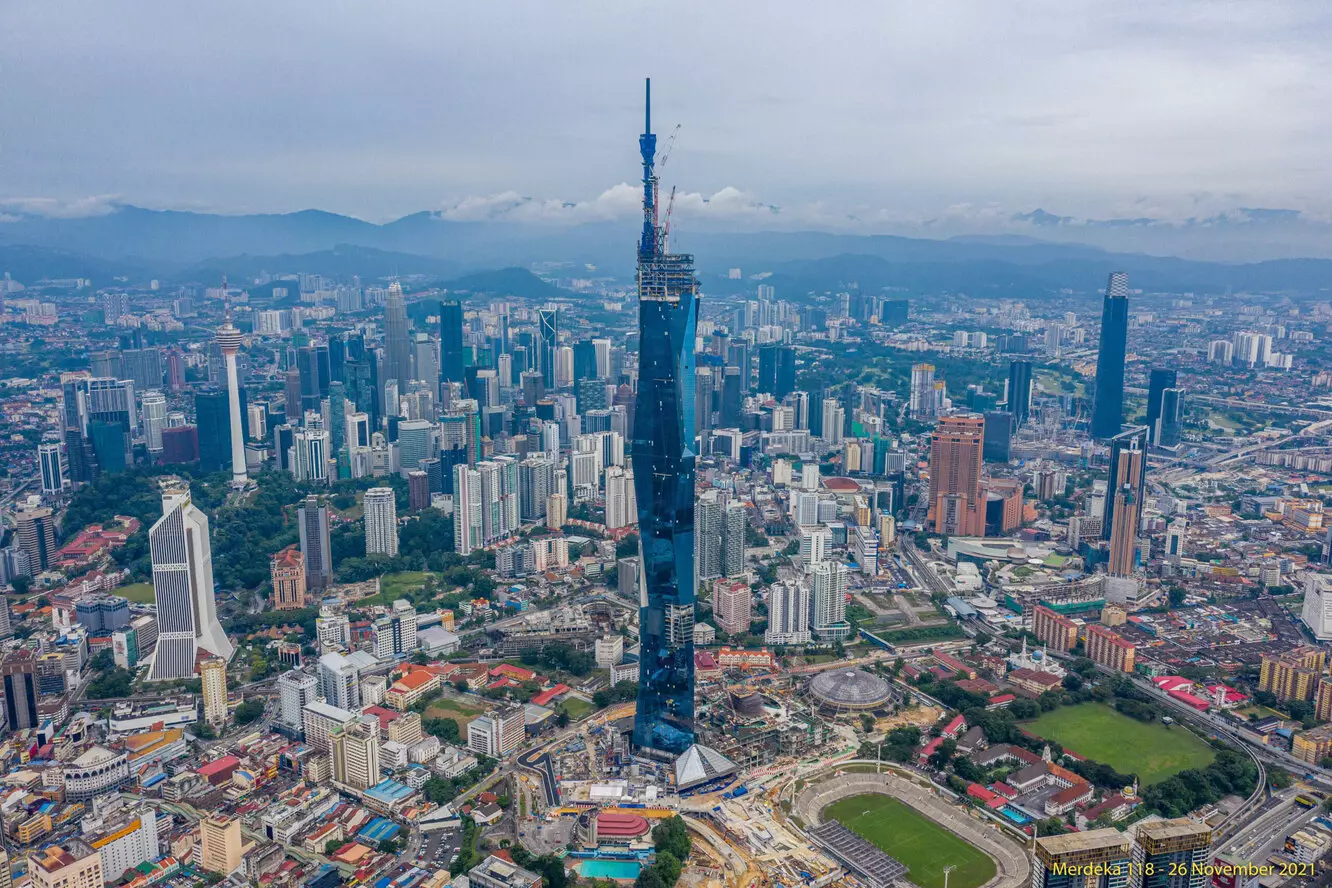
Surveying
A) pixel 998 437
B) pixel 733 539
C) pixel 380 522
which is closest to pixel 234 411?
pixel 380 522

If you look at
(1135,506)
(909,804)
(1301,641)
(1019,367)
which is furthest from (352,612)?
(1019,367)

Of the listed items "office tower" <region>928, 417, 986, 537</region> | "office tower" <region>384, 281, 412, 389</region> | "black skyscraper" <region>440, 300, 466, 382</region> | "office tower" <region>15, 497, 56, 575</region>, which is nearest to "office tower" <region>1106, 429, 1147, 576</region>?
"office tower" <region>928, 417, 986, 537</region>

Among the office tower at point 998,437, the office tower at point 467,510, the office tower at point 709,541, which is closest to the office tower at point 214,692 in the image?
the office tower at point 467,510

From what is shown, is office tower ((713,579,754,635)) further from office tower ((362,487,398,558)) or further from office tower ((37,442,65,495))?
office tower ((37,442,65,495))

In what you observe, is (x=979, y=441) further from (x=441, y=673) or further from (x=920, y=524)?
(x=441, y=673)

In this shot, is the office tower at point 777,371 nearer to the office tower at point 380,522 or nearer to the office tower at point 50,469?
the office tower at point 380,522

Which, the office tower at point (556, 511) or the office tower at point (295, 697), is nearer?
the office tower at point (295, 697)
